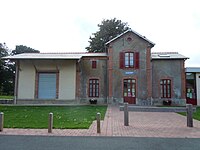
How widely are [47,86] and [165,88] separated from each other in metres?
12.2

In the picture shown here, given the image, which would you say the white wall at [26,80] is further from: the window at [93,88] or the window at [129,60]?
the window at [129,60]

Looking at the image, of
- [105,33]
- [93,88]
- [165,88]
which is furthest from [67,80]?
[105,33]

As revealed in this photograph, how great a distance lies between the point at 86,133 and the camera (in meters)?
7.59

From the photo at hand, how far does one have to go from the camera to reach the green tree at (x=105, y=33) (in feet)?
131

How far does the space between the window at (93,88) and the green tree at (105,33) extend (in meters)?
16.3

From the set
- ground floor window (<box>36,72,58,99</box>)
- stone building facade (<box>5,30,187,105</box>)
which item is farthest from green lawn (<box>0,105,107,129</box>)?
ground floor window (<box>36,72,58,99</box>)

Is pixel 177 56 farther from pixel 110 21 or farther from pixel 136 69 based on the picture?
pixel 110 21

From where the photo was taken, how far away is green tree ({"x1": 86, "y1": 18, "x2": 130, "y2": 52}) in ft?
131

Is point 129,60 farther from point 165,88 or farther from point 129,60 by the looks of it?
point 165,88

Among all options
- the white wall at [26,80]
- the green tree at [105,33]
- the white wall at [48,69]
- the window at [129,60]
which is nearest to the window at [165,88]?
the window at [129,60]

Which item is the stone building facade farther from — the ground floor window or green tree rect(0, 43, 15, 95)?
green tree rect(0, 43, 15, 95)

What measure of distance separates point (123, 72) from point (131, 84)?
148cm

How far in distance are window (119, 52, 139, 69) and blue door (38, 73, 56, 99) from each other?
7.22 metres

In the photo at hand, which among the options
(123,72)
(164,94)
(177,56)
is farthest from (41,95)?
(177,56)
